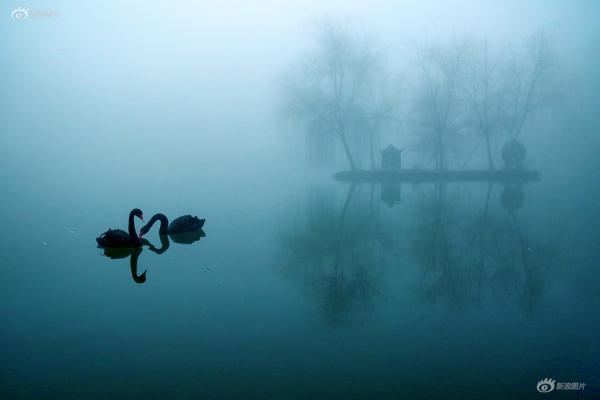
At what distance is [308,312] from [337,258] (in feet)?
10.3

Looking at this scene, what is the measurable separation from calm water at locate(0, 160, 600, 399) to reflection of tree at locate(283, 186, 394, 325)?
0.05 metres

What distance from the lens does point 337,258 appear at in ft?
30.6

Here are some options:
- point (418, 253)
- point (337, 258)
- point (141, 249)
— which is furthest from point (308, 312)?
point (141, 249)

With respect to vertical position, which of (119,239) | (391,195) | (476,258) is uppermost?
(391,195)

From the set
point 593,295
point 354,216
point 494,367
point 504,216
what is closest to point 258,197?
point 354,216

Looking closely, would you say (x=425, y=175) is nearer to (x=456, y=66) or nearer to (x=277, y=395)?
(x=456, y=66)

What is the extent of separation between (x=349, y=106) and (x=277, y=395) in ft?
103

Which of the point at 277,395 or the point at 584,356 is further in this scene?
the point at 584,356

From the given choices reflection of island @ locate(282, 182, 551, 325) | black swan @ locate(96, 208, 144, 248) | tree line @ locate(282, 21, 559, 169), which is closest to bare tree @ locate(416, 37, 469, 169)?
tree line @ locate(282, 21, 559, 169)

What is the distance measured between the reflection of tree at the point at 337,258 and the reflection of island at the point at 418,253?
14 mm

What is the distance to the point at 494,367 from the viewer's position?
464 cm

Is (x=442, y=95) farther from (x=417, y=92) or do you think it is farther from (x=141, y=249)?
(x=141, y=249)

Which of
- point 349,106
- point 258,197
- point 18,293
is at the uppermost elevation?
point 349,106

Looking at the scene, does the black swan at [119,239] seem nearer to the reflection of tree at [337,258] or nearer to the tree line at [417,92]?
the reflection of tree at [337,258]
